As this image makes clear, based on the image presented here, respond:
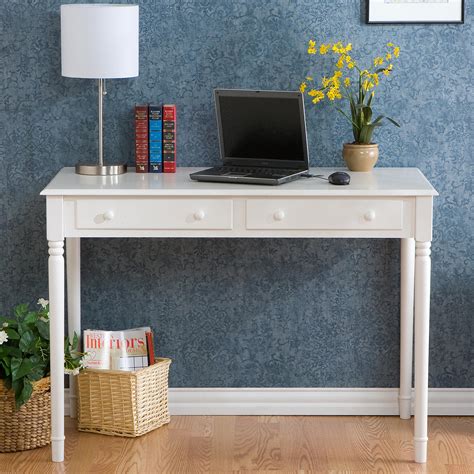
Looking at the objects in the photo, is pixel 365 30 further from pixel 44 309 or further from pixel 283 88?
pixel 44 309

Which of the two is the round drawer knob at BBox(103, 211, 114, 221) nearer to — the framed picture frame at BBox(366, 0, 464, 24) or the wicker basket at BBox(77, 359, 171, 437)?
the wicker basket at BBox(77, 359, 171, 437)

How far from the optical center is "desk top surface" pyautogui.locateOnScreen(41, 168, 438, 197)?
10.4 feet

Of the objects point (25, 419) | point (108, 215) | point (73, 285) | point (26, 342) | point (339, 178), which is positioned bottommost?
point (25, 419)

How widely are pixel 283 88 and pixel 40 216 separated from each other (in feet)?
3.13

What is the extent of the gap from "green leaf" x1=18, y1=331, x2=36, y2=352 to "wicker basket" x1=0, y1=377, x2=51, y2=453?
12 cm

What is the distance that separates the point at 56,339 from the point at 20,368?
6.8 inches

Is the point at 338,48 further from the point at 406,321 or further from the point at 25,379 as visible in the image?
the point at 25,379

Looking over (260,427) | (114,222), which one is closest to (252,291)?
(260,427)

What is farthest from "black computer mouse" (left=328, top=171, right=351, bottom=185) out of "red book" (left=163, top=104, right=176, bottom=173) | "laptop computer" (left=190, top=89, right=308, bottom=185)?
"red book" (left=163, top=104, right=176, bottom=173)

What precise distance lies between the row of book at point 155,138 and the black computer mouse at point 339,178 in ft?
1.87

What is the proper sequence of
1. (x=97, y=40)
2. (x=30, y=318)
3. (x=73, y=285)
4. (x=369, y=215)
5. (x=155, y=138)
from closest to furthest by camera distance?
(x=369, y=215) < (x=97, y=40) < (x=30, y=318) < (x=155, y=138) < (x=73, y=285)

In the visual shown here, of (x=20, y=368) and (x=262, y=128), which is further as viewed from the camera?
(x=262, y=128)

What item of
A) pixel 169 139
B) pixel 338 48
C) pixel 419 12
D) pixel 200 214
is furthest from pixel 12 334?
pixel 419 12

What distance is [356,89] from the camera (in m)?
3.59
